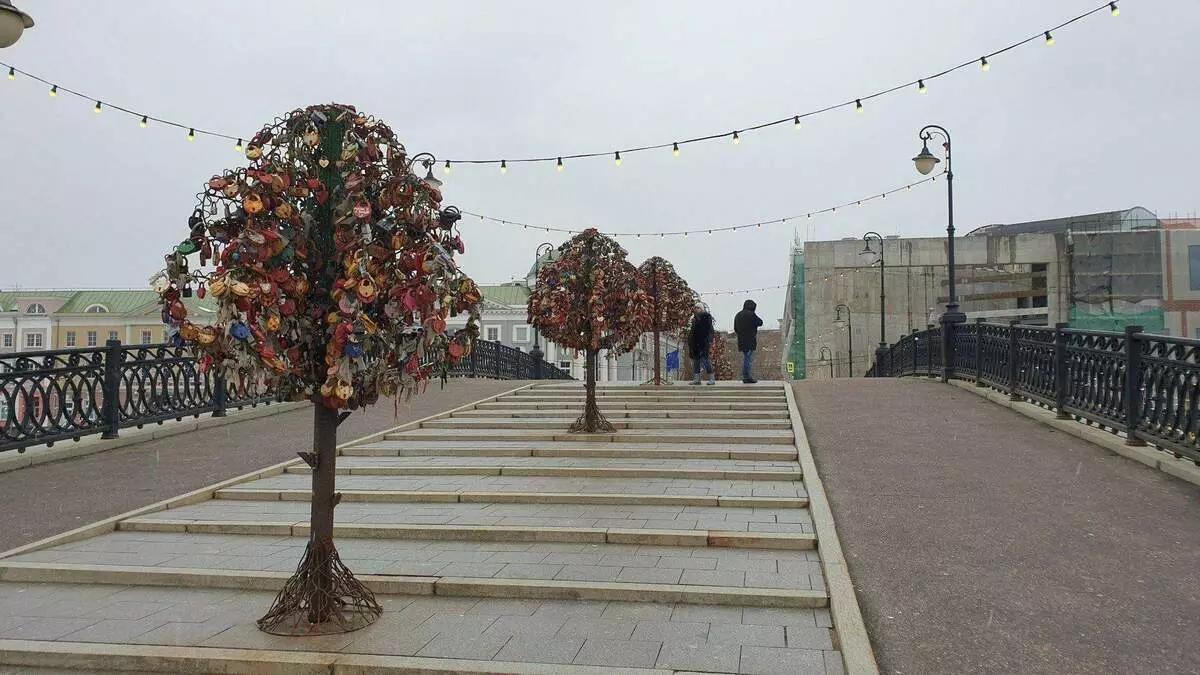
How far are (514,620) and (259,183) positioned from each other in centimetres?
311

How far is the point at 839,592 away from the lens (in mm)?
5090

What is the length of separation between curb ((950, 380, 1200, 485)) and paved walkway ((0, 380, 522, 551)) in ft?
28.6

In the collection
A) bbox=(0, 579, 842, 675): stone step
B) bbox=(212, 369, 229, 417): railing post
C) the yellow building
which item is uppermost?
the yellow building

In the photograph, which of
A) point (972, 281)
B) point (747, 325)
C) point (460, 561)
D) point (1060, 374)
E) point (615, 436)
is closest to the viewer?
point (460, 561)

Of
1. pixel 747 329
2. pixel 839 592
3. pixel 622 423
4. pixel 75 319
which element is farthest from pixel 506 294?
pixel 839 592

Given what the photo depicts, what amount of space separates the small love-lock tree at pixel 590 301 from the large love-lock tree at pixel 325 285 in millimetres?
6809

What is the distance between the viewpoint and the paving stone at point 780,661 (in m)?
4.17

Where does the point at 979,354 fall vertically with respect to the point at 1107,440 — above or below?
above

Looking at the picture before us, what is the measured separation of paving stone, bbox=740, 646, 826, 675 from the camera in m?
4.17

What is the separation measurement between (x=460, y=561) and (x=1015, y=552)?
4.20 m

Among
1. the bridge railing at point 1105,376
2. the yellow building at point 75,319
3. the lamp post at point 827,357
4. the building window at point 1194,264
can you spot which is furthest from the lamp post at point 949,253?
the yellow building at point 75,319

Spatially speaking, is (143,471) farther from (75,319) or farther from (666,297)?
(75,319)

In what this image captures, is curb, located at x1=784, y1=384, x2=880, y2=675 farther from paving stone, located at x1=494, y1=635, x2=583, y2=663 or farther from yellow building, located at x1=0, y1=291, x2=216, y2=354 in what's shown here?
yellow building, located at x1=0, y1=291, x2=216, y2=354

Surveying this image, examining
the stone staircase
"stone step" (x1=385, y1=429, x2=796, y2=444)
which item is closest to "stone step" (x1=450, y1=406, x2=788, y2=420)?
"stone step" (x1=385, y1=429, x2=796, y2=444)
